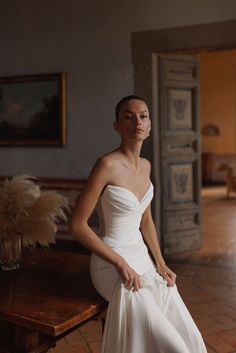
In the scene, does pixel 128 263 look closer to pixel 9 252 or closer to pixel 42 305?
pixel 42 305

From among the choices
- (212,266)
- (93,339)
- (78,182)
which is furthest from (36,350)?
(78,182)

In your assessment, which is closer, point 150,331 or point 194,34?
point 150,331

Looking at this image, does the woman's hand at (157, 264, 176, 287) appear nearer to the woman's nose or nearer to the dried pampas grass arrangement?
the dried pampas grass arrangement

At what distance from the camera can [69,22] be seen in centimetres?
549

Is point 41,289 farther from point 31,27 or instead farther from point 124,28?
point 31,27

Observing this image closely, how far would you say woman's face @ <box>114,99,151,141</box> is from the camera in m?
1.98

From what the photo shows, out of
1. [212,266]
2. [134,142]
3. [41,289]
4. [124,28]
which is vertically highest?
[124,28]

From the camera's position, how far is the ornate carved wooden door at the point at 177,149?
5.20 m

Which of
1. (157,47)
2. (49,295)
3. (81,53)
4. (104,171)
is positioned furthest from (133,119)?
(81,53)

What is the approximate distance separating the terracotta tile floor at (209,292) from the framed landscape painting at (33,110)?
2177 millimetres

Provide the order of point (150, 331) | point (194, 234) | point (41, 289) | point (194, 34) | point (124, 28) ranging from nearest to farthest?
point (150, 331)
point (41, 289)
point (194, 34)
point (124, 28)
point (194, 234)

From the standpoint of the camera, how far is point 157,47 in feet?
16.5

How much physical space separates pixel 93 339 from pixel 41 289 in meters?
1.27

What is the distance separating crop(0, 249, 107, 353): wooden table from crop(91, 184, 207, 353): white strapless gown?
11 centimetres
